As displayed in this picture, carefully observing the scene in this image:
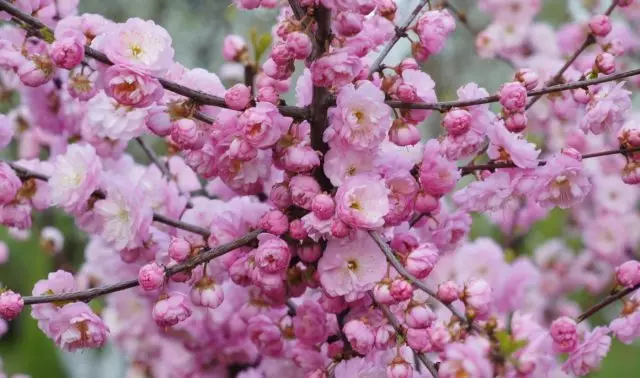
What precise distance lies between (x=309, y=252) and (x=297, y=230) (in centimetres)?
4

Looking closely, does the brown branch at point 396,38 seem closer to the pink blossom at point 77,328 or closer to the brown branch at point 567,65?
the brown branch at point 567,65

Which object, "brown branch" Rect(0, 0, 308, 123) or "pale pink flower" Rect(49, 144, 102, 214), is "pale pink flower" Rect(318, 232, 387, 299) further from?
"pale pink flower" Rect(49, 144, 102, 214)

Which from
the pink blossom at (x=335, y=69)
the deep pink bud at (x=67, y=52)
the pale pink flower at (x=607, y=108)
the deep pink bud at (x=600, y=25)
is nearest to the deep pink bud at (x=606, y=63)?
the pale pink flower at (x=607, y=108)

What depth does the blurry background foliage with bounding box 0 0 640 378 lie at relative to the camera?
5.35 ft

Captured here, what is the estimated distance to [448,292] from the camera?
535 millimetres

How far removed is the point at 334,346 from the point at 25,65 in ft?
1.18

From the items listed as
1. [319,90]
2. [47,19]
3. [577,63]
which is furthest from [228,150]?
[577,63]

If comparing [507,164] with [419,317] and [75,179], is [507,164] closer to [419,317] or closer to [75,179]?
[419,317]

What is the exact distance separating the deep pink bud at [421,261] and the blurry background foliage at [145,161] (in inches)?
14.0

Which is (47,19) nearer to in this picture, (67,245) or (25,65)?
(25,65)

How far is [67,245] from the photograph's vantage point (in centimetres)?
226

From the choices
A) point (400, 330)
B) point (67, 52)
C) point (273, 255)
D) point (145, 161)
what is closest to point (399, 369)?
point (400, 330)

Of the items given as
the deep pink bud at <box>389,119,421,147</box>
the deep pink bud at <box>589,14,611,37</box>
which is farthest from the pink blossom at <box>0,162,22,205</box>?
the deep pink bud at <box>589,14,611,37</box>

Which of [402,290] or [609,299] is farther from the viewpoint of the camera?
[609,299]
